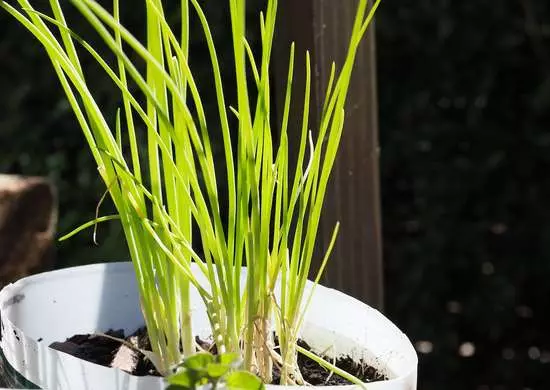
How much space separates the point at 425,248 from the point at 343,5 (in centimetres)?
94

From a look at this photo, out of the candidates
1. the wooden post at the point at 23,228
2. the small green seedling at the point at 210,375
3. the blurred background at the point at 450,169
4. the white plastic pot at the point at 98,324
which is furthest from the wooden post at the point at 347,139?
the blurred background at the point at 450,169

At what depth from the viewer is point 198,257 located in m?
0.55

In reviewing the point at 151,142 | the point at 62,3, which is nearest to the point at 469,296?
the point at 62,3

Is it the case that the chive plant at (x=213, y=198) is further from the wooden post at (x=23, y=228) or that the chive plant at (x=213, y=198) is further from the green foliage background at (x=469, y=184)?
the green foliage background at (x=469, y=184)

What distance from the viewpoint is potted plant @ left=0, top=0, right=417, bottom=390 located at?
50 centimetres

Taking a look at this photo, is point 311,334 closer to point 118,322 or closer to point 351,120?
point 118,322

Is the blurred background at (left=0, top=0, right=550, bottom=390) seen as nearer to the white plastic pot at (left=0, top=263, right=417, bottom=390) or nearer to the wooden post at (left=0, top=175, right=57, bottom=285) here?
the wooden post at (left=0, top=175, right=57, bottom=285)

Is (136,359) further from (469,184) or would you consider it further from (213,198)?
(469,184)

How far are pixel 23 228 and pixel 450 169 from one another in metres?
0.87

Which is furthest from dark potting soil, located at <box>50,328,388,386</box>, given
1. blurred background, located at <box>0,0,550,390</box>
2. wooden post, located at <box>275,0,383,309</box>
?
blurred background, located at <box>0,0,550,390</box>

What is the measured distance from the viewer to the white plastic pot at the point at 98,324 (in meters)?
0.49

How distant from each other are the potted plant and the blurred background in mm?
1113

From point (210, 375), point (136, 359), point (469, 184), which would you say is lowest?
point (469, 184)

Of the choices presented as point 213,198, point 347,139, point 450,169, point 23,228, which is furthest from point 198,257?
point 450,169
